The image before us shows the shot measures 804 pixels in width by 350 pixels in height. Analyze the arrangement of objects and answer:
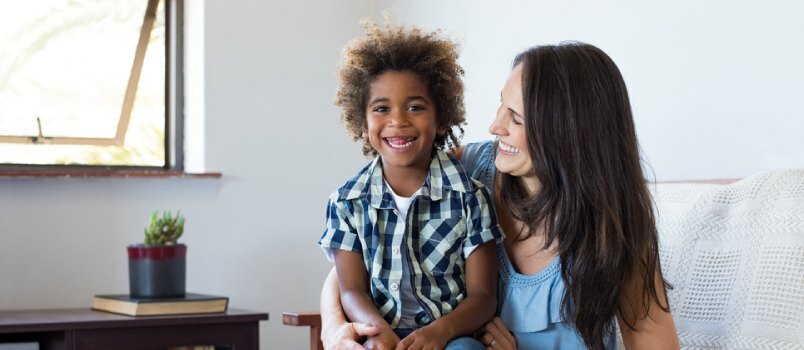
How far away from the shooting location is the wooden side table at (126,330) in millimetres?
2541

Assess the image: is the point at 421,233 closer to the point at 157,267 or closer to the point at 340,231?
the point at 340,231

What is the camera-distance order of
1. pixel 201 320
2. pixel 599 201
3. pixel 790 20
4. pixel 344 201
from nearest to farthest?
1. pixel 599 201
2. pixel 344 201
3. pixel 790 20
4. pixel 201 320

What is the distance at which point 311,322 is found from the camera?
2164 millimetres

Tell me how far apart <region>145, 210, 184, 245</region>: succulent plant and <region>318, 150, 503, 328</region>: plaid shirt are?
1048mm

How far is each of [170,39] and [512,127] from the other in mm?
1856

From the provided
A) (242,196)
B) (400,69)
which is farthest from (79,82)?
(400,69)

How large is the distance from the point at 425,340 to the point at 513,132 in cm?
38

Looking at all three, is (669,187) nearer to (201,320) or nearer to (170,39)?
(201,320)

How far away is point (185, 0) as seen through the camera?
11.0ft

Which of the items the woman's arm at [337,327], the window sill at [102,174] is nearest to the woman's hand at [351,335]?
the woman's arm at [337,327]

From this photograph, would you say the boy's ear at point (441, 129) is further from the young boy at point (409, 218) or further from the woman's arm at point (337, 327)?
the woman's arm at point (337, 327)

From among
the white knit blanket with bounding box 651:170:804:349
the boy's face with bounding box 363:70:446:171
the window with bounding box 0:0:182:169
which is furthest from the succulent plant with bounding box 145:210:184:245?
the white knit blanket with bounding box 651:170:804:349

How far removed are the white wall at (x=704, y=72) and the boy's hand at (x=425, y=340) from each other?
2.79 ft

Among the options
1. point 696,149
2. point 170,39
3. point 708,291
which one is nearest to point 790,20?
point 696,149
